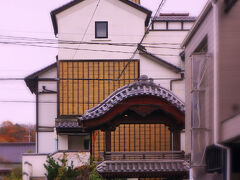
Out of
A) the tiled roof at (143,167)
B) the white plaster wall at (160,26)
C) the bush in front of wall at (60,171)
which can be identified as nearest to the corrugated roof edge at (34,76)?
the white plaster wall at (160,26)

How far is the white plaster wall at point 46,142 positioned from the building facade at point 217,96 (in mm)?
19454

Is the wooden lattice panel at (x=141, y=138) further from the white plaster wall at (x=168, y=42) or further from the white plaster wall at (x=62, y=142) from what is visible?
the white plaster wall at (x=168, y=42)

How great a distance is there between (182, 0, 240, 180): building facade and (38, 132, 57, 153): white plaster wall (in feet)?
63.8

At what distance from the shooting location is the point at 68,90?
3150cm

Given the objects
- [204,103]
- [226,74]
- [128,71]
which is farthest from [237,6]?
[128,71]

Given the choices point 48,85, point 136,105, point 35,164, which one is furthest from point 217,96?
point 48,85

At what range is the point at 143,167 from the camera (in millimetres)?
19984

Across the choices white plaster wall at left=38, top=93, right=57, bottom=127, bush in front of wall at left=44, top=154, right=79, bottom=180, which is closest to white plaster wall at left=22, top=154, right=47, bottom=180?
white plaster wall at left=38, top=93, right=57, bottom=127

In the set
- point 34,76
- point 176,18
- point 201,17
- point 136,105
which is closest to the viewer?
point 201,17

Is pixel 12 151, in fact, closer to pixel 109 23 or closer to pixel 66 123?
pixel 66 123

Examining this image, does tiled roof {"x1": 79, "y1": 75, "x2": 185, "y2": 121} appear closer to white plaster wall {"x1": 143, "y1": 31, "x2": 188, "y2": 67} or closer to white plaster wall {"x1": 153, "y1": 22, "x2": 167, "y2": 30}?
white plaster wall {"x1": 143, "y1": 31, "x2": 188, "y2": 67}

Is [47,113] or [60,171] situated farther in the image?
[47,113]

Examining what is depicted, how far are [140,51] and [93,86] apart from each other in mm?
3349

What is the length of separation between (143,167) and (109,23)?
13.9m
